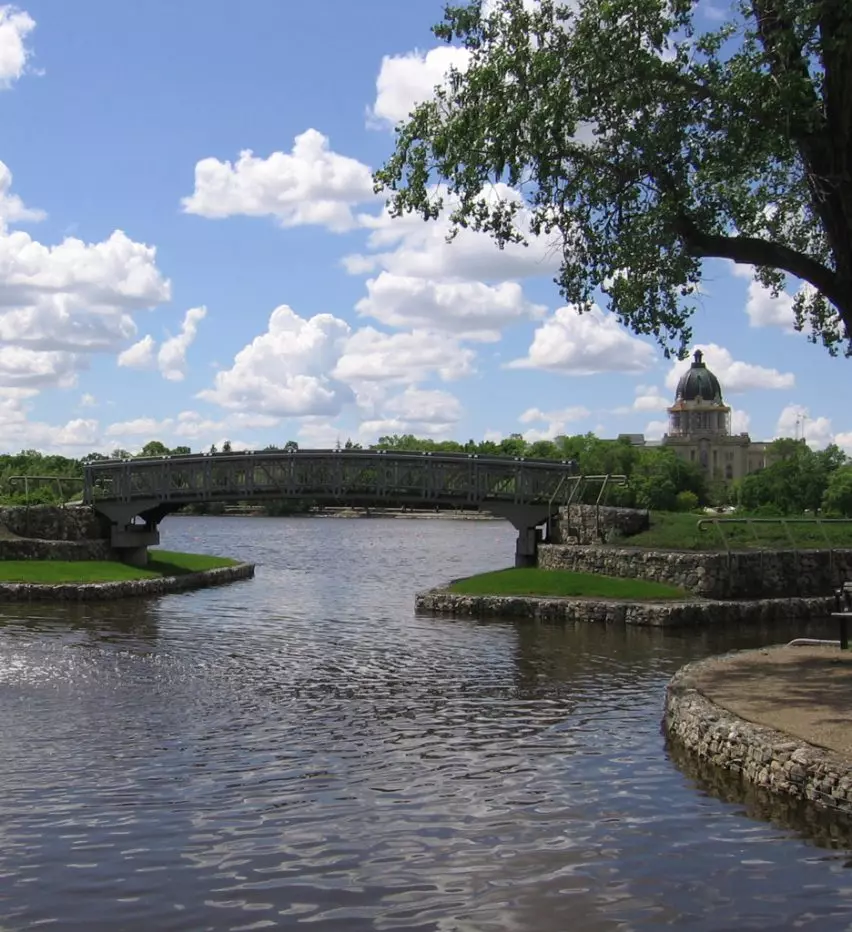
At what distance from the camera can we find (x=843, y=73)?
67.8 ft

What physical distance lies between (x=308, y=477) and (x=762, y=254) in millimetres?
37830

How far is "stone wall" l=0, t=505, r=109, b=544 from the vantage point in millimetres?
52594

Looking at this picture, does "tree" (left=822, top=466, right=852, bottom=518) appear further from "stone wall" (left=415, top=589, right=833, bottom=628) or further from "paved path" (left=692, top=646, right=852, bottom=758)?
"paved path" (left=692, top=646, right=852, bottom=758)

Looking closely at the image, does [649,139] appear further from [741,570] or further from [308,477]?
[308,477]

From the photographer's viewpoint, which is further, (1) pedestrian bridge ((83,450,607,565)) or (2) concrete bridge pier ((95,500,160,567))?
(2) concrete bridge pier ((95,500,160,567))

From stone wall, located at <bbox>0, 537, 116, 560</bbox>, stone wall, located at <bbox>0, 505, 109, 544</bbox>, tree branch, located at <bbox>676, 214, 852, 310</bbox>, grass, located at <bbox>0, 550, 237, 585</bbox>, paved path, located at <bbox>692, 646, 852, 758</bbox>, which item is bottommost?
grass, located at <bbox>0, 550, 237, 585</bbox>

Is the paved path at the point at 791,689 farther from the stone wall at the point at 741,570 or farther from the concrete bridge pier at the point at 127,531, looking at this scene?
the concrete bridge pier at the point at 127,531

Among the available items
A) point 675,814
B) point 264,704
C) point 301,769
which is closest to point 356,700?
point 264,704

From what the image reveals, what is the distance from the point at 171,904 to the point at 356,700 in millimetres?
11918

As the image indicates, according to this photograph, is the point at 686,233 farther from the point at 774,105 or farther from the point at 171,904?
the point at 171,904

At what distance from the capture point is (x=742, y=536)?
4497 centimetres

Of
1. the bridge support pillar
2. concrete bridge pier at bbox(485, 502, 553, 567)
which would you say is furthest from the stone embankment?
concrete bridge pier at bbox(485, 502, 553, 567)

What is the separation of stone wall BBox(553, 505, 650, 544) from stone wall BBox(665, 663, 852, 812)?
90.7 ft

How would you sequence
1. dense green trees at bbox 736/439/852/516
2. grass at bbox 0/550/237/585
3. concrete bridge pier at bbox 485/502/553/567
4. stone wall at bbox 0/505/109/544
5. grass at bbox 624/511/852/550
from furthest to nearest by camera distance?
dense green trees at bbox 736/439/852/516
stone wall at bbox 0/505/109/544
concrete bridge pier at bbox 485/502/553/567
grass at bbox 0/550/237/585
grass at bbox 624/511/852/550
